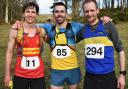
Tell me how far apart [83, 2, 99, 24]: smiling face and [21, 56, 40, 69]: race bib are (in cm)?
97

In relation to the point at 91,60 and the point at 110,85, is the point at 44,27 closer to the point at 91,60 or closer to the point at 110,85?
the point at 91,60

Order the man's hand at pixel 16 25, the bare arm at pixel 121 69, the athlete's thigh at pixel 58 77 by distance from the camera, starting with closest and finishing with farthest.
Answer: the bare arm at pixel 121 69 → the man's hand at pixel 16 25 → the athlete's thigh at pixel 58 77

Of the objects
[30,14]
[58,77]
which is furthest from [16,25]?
[58,77]

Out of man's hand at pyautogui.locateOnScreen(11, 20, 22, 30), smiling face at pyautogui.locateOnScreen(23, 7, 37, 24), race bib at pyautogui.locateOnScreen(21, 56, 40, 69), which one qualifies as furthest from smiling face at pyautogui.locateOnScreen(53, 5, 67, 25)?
race bib at pyautogui.locateOnScreen(21, 56, 40, 69)

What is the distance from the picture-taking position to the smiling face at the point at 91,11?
5.15 meters

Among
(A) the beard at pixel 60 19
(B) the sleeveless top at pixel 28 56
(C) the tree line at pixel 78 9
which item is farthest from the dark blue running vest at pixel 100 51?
(C) the tree line at pixel 78 9

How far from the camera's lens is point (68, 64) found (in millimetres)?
5562

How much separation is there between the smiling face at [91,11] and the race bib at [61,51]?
620 millimetres

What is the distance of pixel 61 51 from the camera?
217 inches

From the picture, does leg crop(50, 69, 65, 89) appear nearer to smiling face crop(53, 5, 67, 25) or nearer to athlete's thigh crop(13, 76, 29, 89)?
athlete's thigh crop(13, 76, 29, 89)

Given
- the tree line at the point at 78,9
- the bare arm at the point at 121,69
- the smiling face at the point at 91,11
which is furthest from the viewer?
the tree line at the point at 78,9

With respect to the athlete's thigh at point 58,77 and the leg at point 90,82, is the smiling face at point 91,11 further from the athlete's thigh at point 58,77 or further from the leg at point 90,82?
the athlete's thigh at point 58,77

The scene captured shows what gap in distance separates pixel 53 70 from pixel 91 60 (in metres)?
0.76

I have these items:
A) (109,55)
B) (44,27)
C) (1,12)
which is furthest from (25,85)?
(1,12)
